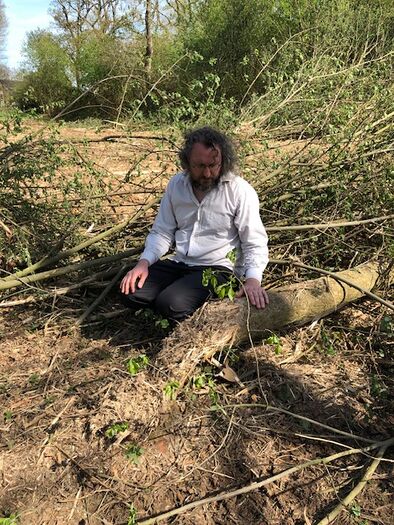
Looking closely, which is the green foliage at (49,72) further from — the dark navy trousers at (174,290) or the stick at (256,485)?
the stick at (256,485)

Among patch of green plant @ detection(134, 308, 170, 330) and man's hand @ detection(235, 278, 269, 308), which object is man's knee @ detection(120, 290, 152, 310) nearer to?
patch of green plant @ detection(134, 308, 170, 330)

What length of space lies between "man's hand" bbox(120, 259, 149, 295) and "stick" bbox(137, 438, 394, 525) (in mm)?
1290

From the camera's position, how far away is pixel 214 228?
2.97 meters

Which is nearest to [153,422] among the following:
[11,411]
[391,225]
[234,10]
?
[11,411]

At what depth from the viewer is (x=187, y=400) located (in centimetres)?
236

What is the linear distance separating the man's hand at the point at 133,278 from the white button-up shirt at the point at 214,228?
0.40 ft

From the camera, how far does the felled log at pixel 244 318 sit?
243cm

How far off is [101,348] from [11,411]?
65 cm

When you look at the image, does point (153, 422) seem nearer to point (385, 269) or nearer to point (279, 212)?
point (385, 269)

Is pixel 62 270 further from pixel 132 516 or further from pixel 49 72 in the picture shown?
pixel 49 72

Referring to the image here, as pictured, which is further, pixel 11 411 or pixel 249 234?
pixel 249 234

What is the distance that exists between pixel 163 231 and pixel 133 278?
1.40 feet

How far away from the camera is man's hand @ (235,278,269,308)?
2609mm

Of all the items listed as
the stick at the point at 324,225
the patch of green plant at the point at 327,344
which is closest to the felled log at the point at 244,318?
the patch of green plant at the point at 327,344
